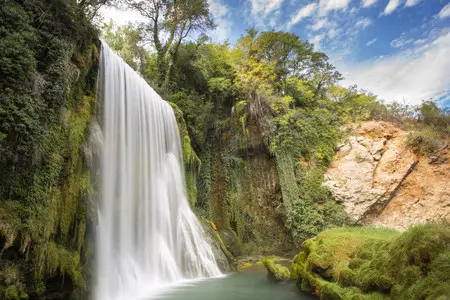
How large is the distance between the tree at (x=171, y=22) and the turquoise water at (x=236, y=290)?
41.5 ft

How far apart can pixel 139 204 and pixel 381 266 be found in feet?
26.7

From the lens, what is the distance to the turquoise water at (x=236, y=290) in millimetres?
8031

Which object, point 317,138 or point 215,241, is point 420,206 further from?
point 215,241

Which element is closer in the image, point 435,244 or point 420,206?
point 435,244

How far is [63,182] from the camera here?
688 cm

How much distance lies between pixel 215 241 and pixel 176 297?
5.58m

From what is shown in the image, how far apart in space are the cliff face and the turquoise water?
28.5 ft

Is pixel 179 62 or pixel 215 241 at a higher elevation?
pixel 179 62

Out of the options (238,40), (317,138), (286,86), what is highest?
(238,40)

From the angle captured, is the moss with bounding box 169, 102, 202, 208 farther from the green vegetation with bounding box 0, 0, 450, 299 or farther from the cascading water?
the cascading water

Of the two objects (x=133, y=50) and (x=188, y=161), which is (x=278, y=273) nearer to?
(x=188, y=161)

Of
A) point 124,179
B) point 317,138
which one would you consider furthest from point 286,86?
point 124,179

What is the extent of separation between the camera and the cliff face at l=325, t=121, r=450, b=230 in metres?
16.2

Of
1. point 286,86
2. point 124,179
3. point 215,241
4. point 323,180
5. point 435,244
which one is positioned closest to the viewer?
point 435,244
